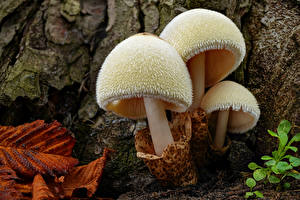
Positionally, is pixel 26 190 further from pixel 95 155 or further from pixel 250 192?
pixel 250 192

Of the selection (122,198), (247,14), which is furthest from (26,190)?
(247,14)

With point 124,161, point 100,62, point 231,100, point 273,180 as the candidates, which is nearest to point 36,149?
point 124,161

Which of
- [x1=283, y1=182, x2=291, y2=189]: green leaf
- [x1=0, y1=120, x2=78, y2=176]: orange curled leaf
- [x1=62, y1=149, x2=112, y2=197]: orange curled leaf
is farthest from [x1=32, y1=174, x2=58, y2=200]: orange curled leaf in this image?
[x1=283, y1=182, x2=291, y2=189]: green leaf

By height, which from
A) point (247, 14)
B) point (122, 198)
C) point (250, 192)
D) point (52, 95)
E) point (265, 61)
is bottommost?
point (122, 198)

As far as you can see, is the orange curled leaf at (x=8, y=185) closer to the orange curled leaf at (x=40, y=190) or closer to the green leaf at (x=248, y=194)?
the orange curled leaf at (x=40, y=190)

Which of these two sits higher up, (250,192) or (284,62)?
(284,62)
